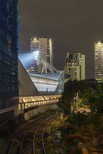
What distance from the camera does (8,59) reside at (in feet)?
188

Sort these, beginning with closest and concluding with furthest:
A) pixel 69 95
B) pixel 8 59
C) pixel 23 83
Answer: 1. pixel 8 59
2. pixel 69 95
3. pixel 23 83

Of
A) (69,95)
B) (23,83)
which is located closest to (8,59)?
(69,95)

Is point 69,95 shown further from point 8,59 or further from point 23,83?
point 23,83

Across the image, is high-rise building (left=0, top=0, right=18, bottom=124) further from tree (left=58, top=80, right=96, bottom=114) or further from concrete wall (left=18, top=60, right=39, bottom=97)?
concrete wall (left=18, top=60, right=39, bottom=97)

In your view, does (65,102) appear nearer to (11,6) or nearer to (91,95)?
(11,6)

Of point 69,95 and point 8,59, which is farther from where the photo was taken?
point 69,95

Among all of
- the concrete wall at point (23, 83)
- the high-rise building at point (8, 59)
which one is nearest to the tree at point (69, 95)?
the high-rise building at point (8, 59)

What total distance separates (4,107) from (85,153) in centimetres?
3059

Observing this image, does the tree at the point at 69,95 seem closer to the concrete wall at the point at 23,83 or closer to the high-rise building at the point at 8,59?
the high-rise building at the point at 8,59

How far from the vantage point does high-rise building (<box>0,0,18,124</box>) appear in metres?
51.4

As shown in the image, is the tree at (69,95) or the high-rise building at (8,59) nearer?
the high-rise building at (8,59)

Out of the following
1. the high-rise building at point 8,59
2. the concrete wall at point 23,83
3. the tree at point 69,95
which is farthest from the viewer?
the concrete wall at point 23,83

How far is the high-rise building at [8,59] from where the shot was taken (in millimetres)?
51406

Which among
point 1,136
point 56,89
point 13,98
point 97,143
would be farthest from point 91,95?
point 56,89
